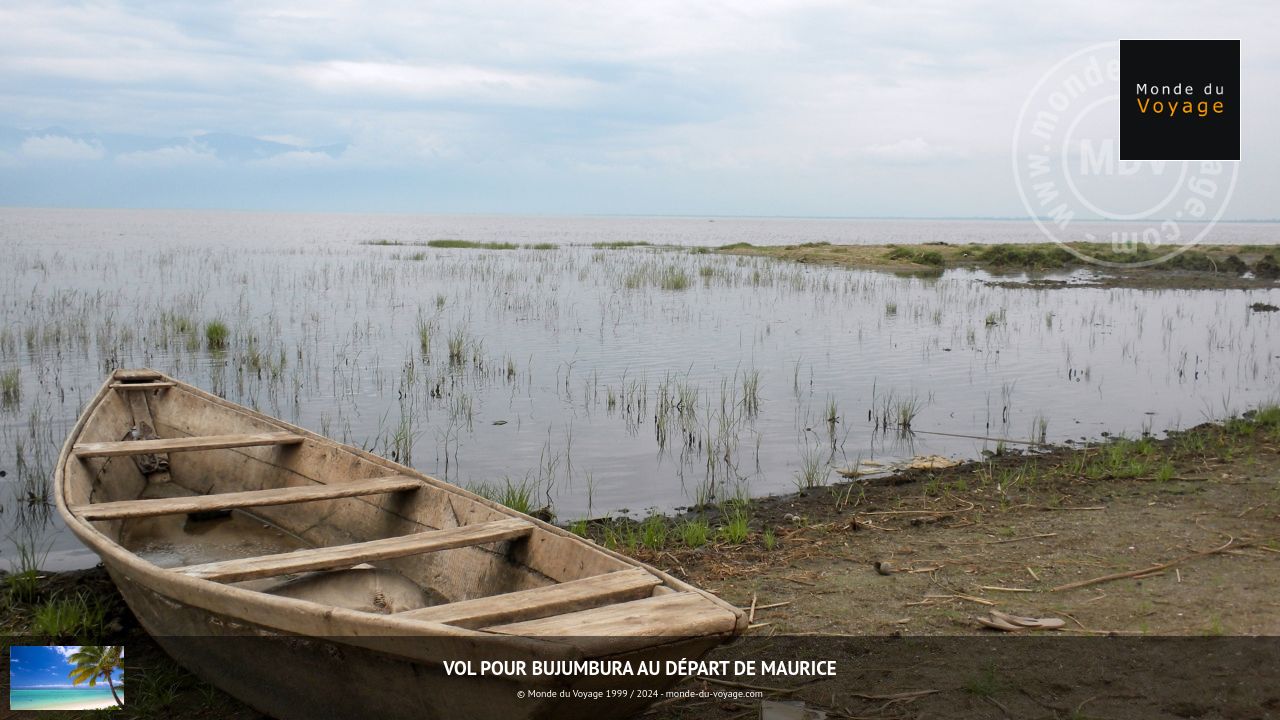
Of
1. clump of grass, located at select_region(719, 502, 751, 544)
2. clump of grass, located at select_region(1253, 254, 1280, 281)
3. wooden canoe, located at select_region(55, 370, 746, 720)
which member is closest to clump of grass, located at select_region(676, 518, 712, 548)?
clump of grass, located at select_region(719, 502, 751, 544)

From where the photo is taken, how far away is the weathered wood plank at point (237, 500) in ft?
15.3

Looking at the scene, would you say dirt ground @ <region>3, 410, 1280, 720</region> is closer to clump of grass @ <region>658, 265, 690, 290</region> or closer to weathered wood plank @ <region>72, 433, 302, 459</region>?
weathered wood plank @ <region>72, 433, 302, 459</region>

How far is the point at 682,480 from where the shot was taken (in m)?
8.33

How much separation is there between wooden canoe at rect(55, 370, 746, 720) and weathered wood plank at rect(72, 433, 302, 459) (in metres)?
0.01

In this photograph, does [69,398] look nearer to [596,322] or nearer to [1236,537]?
[596,322]

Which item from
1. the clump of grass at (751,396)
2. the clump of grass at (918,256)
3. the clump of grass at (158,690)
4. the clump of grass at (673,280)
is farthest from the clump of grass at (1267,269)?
the clump of grass at (158,690)

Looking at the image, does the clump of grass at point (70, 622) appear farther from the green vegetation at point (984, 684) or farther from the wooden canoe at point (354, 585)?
the green vegetation at point (984, 684)

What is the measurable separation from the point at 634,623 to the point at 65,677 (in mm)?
2931

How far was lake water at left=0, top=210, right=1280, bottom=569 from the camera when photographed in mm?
8922

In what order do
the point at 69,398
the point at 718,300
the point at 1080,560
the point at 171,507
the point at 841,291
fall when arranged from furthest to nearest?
the point at 841,291 < the point at 718,300 < the point at 69,398 < the point at 1080,560 < the point at 171,507

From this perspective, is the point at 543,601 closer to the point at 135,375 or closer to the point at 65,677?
the point at 65,677

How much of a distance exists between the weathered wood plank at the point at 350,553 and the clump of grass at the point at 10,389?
8.01 metres

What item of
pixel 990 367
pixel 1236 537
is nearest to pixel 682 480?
pixel 1236 537

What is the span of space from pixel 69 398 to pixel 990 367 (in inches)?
478
